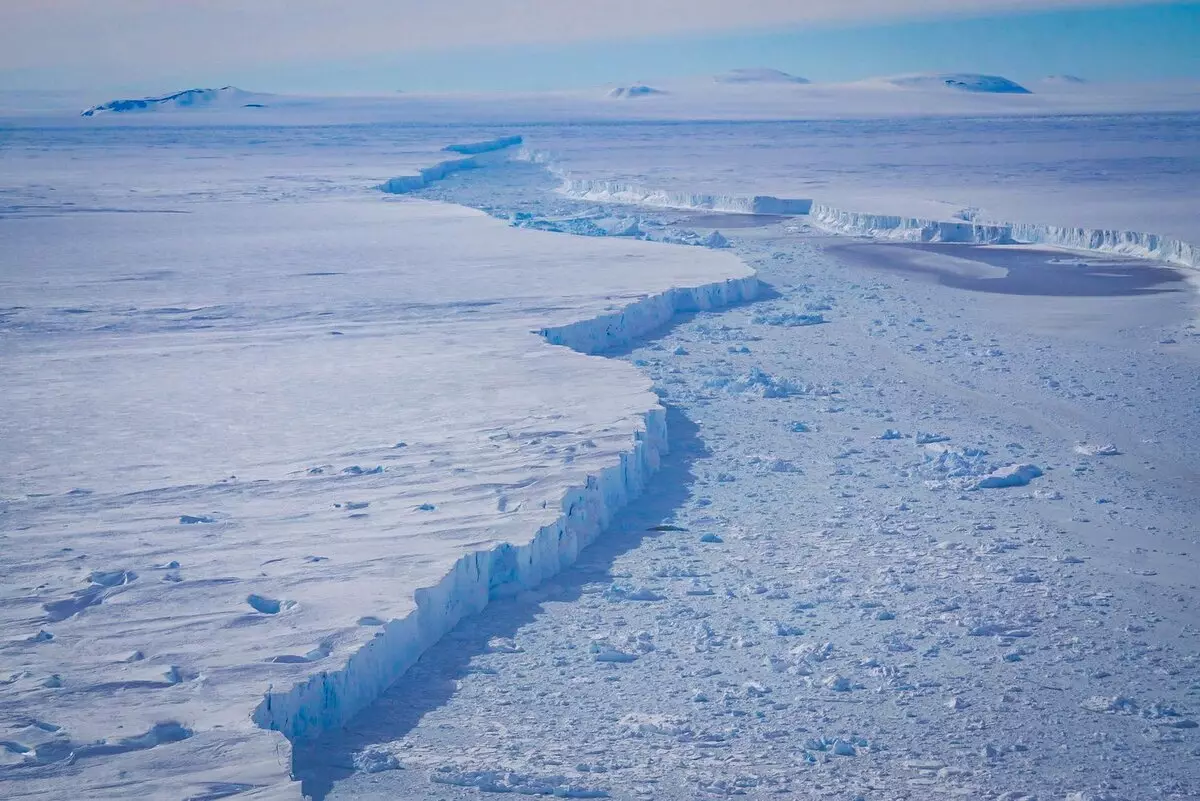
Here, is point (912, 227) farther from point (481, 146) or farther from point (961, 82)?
point (961, 82)

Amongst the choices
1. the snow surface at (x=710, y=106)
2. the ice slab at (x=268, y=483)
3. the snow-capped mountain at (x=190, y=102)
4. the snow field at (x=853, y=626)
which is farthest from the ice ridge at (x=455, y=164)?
the snow-capped mountain at (x=190, y=102)

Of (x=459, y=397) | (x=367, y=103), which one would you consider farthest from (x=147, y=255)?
(x=367, y=103)

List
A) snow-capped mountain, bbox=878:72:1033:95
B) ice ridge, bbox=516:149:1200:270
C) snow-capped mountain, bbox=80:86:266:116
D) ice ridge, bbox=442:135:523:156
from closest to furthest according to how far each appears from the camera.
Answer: ice ridge, bbox=516:149:1200:270 → ice ridge, bbox=442:135:523:156 → snow-capped mountain, bbox=80:86:266:116 → snow-capped mountain, bbox=878:72:1033:95

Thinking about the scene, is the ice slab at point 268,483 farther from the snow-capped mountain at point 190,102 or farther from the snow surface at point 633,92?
the snow surface at point 633,92

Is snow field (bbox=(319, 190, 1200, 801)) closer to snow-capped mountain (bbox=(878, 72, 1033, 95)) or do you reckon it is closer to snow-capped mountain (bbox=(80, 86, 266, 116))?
snow-capped mountain (bbox=(80, 86, 266, 116))

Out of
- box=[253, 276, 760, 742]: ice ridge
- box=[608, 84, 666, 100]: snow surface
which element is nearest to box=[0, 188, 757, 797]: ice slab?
box=[253, 276, 760, 742]: ice ridge

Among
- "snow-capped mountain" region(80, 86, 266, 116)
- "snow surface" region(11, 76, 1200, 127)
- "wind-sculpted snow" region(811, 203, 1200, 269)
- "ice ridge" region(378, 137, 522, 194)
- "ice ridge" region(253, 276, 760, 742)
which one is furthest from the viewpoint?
"snow-capped mountain" region(80, 86, 266, 116)
